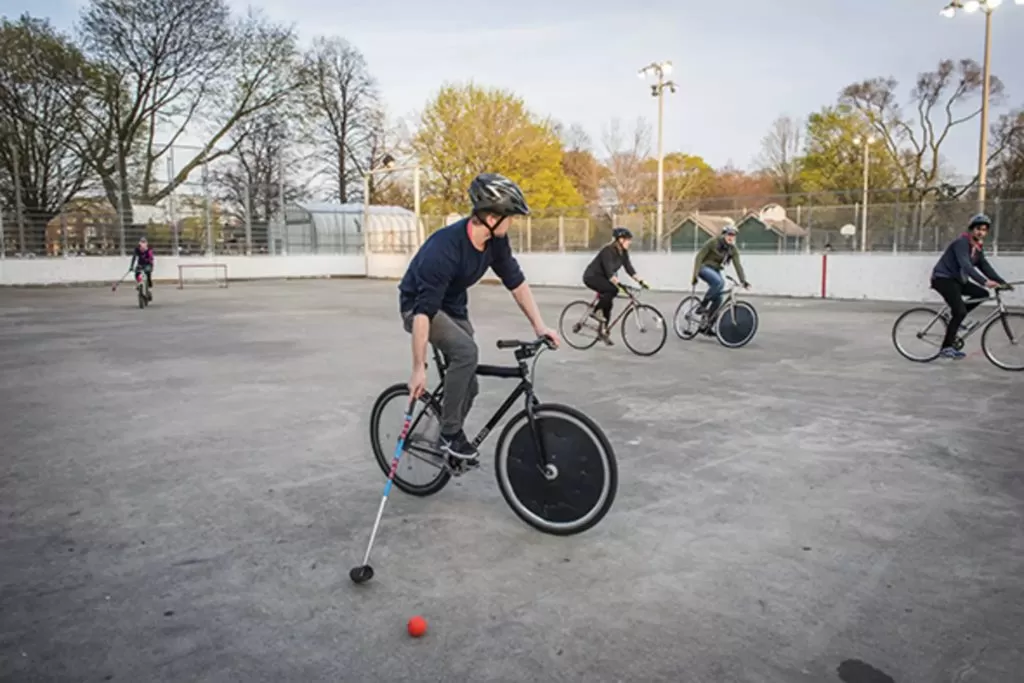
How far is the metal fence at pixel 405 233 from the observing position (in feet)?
63.9

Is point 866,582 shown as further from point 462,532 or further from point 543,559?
point 462,532

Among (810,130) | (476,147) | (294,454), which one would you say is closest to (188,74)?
(476,147)

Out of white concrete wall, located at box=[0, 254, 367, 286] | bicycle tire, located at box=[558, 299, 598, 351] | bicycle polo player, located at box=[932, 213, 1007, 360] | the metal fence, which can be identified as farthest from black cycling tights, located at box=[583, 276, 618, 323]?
white concrete wall, located at box=[0, 254, 367, 286]

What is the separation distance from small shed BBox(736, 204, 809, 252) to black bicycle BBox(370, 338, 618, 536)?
1897cm

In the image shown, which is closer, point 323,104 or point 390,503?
point 390,503

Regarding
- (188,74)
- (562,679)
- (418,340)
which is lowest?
(562,679)

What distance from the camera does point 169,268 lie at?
106ft

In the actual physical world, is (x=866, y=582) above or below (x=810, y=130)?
below

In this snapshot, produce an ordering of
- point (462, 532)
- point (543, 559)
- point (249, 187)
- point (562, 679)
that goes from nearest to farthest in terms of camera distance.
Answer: point (562, 679)
point (543, 559)
point (462, 532)
point (249, 187)

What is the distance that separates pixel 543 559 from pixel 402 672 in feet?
3.72

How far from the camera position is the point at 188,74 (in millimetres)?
35531

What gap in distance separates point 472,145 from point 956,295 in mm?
35931

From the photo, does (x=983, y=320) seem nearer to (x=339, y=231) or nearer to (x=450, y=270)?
(x=450, y=270)

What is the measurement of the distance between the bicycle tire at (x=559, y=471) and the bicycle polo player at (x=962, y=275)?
6.84 m
